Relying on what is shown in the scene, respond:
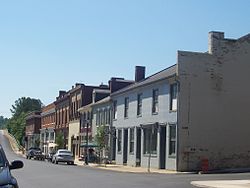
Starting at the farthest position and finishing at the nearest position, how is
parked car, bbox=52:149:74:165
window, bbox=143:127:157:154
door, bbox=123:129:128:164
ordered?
parked car, bbox=52:149:74:165 → door, bbox=123:129:128:164 → window, bbox=143:127:157:154

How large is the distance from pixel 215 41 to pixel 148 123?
351 inches

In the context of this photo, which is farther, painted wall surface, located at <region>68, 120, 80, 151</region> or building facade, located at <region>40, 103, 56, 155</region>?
building facade, located at <region>40, 103, 56, 155</region>

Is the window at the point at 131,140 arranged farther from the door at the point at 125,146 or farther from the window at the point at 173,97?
the window at the point at 173,97

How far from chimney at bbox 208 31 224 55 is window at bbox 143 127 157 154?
7.90 meters

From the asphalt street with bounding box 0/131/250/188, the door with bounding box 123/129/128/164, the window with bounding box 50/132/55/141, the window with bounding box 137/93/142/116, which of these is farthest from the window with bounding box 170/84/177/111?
the window with bounding box 50/132/55/141

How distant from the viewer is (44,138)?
338 feet

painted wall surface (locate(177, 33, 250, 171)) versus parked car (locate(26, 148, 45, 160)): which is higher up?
painted wall surface (locate(177, 33, 250, 171))

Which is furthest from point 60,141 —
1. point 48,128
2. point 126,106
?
point 126,106

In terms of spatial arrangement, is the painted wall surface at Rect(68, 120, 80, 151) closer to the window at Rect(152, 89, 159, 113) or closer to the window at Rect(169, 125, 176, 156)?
the window at Rect(152, 89, 159, 113)

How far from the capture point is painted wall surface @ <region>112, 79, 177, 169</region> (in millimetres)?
40594

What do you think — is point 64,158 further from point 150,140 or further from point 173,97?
point 173,97

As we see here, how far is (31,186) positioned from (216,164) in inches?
807

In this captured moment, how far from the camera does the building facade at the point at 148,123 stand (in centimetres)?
3994

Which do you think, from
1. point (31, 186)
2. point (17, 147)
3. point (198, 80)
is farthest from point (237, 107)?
point (17, 147)
